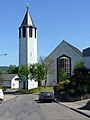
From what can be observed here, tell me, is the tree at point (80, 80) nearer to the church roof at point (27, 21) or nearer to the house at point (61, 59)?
the house at point (61, 59)

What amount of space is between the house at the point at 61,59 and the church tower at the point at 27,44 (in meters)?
5.97

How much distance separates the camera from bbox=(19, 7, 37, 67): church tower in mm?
123625

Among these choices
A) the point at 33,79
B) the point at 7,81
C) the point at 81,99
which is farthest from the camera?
the point at 7,81

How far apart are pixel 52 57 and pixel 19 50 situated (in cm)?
1120

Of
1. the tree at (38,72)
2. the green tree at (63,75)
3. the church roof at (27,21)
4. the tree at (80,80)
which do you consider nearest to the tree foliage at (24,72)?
the tree at (38,72)

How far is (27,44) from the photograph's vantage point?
405ft

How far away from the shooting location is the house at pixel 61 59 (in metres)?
125

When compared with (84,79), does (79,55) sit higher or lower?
higher

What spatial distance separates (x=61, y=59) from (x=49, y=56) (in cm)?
420

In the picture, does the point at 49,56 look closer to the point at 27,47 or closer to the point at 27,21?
the point at 27,47

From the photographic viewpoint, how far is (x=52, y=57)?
418 ft

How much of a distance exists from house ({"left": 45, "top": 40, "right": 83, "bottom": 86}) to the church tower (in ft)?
19.6

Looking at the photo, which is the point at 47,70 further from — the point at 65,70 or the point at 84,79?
the point at 84,79

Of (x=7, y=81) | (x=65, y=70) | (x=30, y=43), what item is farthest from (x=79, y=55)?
(x=7, y=81)
